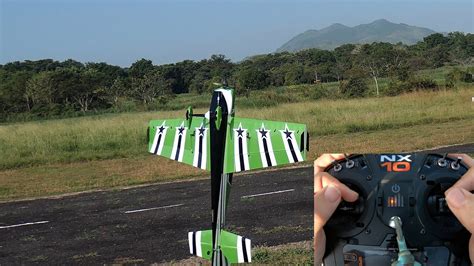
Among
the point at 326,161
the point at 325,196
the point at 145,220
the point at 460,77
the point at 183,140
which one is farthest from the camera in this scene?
the point at 460,77

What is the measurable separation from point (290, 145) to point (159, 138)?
0.94m

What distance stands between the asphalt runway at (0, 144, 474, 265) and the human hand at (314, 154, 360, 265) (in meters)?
4.88

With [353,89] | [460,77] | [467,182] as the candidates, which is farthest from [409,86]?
[467,182]

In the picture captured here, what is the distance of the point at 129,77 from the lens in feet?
143

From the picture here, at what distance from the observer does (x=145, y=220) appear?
9.62 m

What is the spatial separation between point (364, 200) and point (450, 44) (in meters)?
74.4

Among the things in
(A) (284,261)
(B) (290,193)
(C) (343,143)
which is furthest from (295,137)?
(C) (343,143)

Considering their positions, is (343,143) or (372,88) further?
(372,88)

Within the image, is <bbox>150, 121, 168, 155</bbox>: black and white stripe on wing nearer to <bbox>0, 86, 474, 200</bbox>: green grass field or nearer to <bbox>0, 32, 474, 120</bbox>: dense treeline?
<bbox>0, 86, 474, 200</bbox>: green grass field

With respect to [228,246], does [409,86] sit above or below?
below

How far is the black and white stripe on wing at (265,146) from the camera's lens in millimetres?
3721

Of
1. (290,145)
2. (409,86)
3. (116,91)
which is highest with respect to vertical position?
(290,145)

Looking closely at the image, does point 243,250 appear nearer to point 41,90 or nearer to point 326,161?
point 326,161

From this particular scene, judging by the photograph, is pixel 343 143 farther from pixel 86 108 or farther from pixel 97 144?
pixel 86 108
